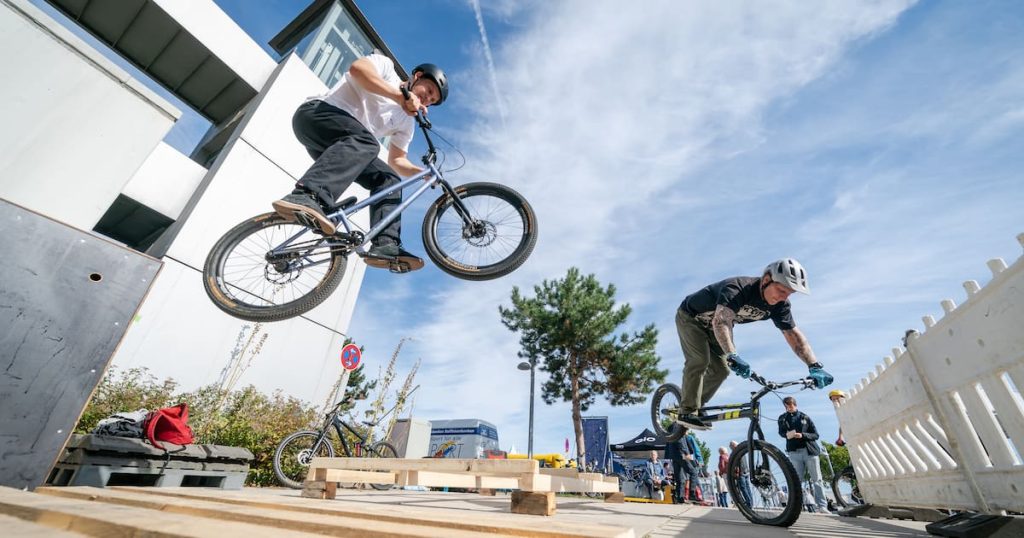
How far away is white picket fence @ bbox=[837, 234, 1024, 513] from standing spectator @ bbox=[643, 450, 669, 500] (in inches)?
370

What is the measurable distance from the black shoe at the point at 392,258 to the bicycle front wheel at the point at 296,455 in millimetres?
4082

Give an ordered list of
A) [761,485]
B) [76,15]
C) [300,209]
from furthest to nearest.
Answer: [76,15], [761,485], [300,209]

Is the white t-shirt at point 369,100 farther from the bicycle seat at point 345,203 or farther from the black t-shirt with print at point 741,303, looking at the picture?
the black t-shirt with print at point 741,303

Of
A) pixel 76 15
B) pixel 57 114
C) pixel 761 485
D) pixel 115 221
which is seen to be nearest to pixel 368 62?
pixel 761 485

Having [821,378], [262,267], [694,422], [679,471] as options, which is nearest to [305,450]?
[262,267]

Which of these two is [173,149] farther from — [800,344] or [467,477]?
[800,344]

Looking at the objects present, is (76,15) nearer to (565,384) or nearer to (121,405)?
(121,405)

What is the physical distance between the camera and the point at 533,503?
2.45 metres

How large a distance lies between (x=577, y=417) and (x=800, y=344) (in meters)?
16.3

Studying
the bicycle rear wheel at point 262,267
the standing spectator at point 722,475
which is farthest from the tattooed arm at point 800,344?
the standing spectator at point 722,475

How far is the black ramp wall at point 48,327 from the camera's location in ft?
7.38

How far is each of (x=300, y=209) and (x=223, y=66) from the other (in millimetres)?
12664

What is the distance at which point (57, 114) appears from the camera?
5910 mm

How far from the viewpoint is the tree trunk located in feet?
56.4
